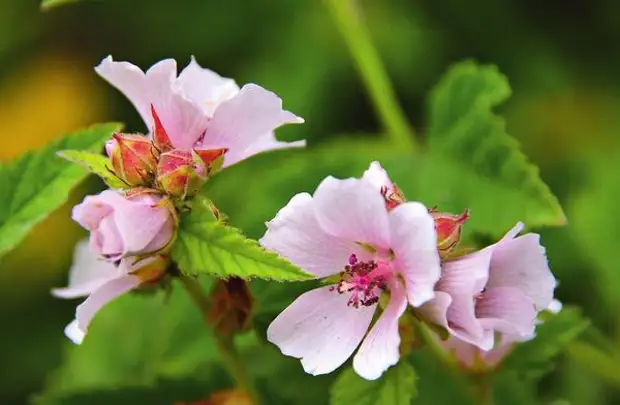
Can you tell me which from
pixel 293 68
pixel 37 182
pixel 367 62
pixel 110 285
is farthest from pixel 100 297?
pixel 293 68

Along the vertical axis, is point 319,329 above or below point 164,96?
below

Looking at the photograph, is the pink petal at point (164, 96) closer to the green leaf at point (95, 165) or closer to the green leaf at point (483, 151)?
the green leaf at point (95, 165)

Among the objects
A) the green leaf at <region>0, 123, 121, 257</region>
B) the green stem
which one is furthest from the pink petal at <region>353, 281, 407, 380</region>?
the green stem

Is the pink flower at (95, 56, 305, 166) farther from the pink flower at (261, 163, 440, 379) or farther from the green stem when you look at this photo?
the green stem

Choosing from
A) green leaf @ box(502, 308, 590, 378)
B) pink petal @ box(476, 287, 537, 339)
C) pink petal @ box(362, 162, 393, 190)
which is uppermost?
pink petal @ box(362, 162, 393, 190)

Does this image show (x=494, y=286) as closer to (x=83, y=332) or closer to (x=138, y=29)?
(x=83, y=332)

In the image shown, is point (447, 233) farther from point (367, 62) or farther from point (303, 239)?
point (367, 62)

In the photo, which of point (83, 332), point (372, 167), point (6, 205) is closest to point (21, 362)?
point (6, 205)
